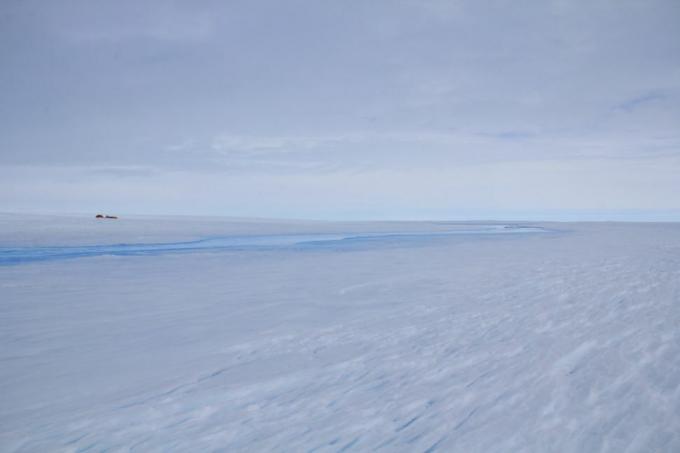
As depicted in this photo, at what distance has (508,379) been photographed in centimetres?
355

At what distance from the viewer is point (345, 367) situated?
3889 millimetres

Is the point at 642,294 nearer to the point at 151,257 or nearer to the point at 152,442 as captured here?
the point at 152,442

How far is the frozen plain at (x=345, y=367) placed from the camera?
2799 millimetres

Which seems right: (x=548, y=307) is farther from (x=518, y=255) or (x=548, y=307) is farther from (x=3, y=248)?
(x=3, y=248)

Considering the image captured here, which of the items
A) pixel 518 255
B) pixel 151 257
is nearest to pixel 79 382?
pixel 151 257

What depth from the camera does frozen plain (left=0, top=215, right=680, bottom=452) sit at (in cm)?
280

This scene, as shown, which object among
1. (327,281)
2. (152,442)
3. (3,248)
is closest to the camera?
(152,442)

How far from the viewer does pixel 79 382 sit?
3.68 m

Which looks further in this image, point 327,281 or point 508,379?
point 327,281

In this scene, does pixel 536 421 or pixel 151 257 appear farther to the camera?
pixel 151 257

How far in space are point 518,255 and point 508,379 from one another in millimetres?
10149

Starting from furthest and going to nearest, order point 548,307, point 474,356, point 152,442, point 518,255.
Answer: point 518,255
point 548,307
point 474,356
point 152,442

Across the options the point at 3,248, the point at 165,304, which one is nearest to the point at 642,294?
the point at 165,304

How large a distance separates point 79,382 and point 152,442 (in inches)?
55.5
